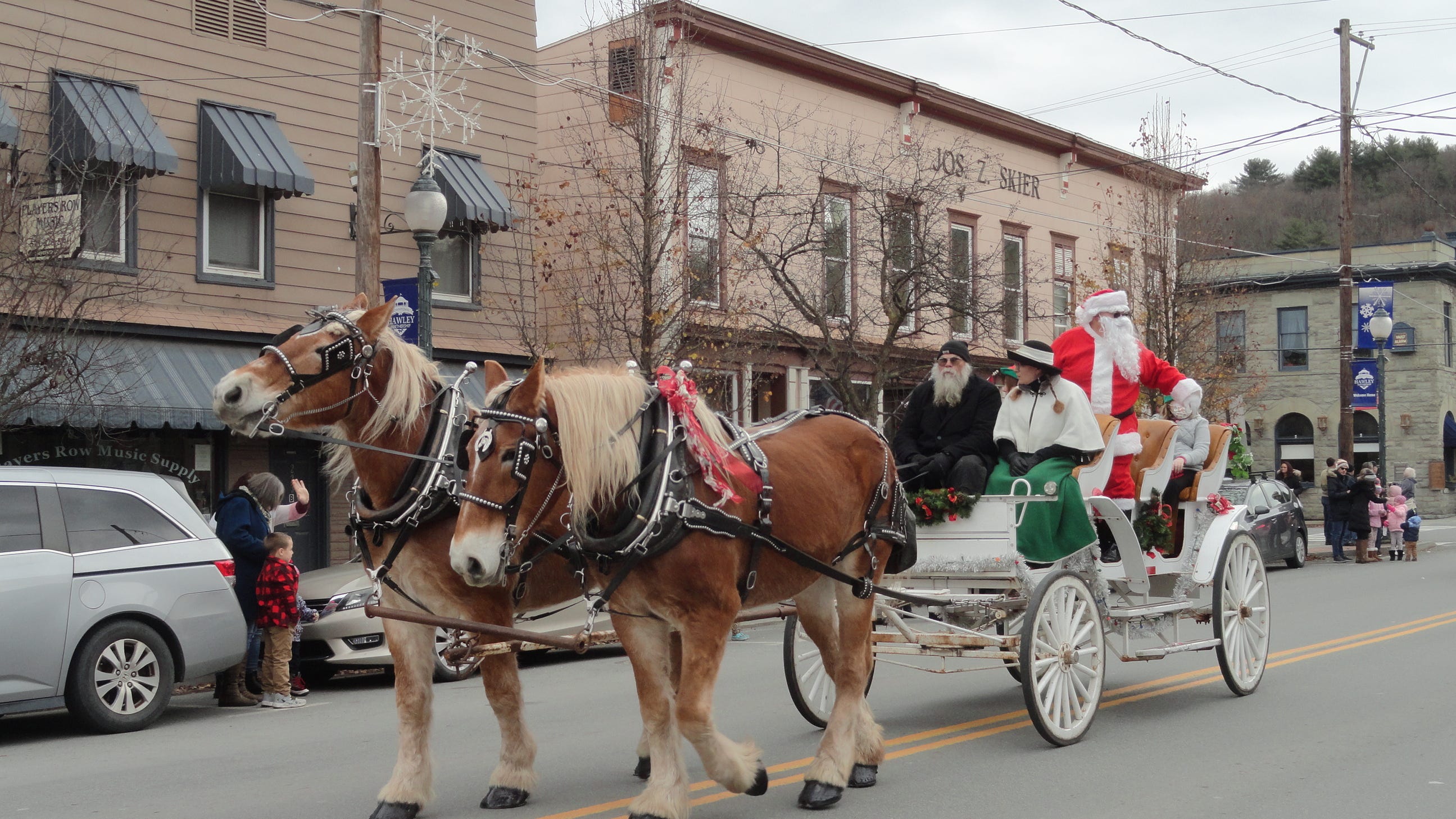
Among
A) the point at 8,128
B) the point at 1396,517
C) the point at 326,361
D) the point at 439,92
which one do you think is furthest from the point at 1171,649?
the point at 1396,517

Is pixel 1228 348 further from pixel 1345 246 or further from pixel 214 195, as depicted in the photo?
pixel 214 195

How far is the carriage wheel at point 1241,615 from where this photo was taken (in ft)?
29.5

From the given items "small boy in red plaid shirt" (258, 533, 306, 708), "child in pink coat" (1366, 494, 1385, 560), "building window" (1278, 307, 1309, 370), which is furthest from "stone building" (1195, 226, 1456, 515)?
"small boy in red plaid shirt" (258, 533, 306, 708)

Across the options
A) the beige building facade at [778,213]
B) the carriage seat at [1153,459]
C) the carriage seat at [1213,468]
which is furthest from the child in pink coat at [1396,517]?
the carriage seat at [1153,459]

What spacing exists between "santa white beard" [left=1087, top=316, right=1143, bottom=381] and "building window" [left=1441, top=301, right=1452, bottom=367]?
41.0 metres

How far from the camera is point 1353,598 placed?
1638cm

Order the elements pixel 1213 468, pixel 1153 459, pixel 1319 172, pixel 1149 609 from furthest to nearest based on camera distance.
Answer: pixel 1319 172, pixel 1213 468, pixel 1153 459, pixel 1149 609

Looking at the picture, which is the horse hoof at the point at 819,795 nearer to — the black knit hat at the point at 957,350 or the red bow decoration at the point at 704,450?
the red bow decoration at the point at 704,450

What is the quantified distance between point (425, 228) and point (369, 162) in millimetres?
858

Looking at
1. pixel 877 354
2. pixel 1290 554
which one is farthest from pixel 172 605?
pixel 1290 554

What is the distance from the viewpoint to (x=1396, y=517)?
2517cm

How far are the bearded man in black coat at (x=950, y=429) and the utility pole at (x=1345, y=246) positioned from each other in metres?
21.7

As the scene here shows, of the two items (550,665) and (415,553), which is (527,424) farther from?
(550,665)

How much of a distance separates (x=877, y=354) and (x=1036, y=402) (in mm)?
11702
